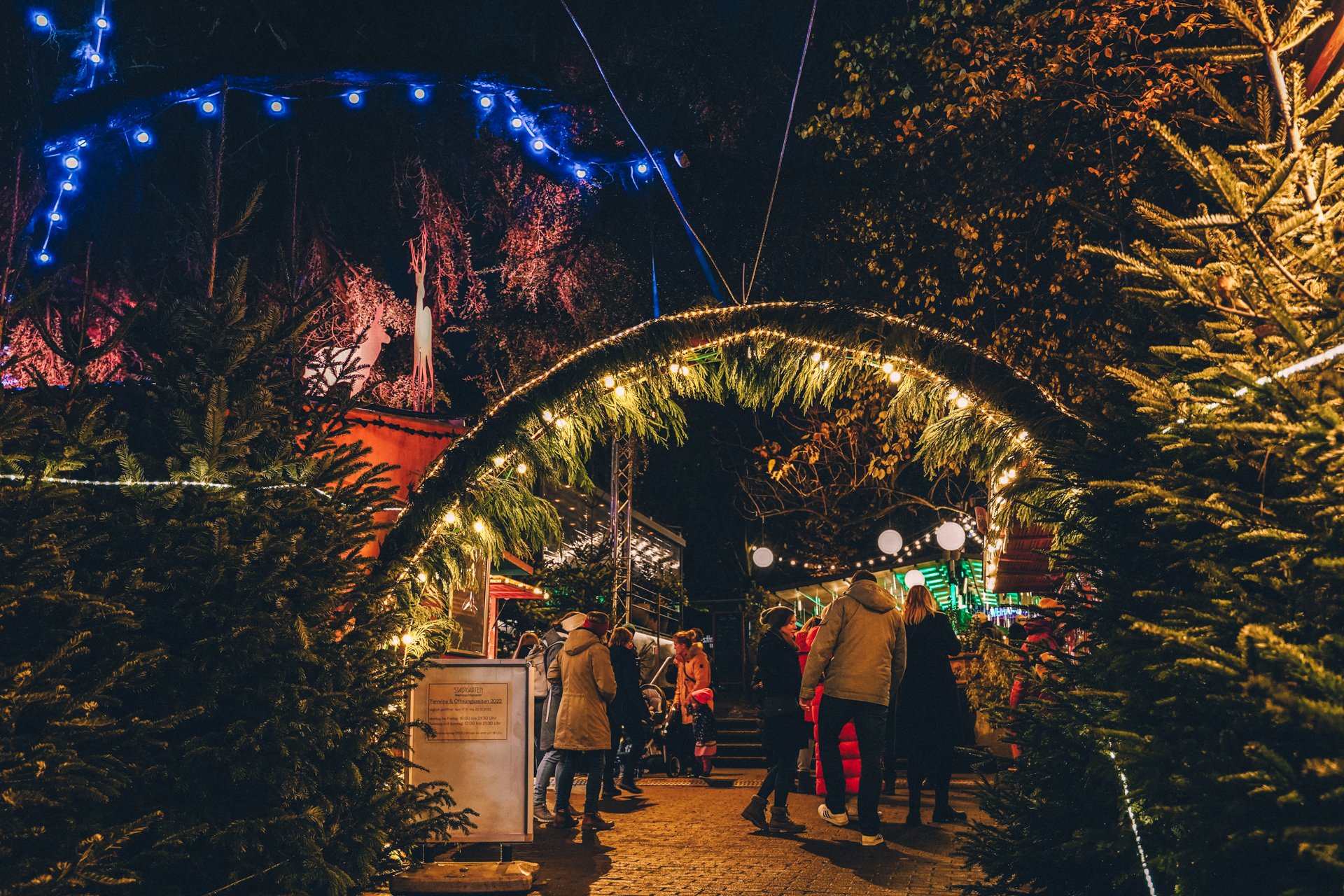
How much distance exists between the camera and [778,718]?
9.01 metres

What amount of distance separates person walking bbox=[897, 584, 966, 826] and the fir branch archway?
2.76 m

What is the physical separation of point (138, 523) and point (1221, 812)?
4.74 meters

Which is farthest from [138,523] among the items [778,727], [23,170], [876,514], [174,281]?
[876,514]

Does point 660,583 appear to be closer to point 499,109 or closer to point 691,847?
point 499,109

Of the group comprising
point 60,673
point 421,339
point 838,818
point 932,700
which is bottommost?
point 838,818

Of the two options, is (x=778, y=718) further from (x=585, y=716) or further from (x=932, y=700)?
(x=585, y=716)

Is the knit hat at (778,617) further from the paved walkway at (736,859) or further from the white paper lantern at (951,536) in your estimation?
the white paper lantern at (951,536)

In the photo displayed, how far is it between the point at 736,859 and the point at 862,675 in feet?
5.37

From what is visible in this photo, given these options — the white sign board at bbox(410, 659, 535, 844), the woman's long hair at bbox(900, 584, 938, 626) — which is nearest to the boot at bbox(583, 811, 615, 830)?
the white sign board at bbox(410, 659, 535, 844)

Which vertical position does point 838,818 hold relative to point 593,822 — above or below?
above

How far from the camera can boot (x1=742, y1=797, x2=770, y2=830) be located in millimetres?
8594

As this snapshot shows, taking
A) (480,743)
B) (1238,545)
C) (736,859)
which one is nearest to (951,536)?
(736,859)

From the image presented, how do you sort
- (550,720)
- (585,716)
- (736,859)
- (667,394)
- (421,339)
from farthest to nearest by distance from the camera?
(421,339) → (550,720) → (585,716) → (736,859) → (667,394)

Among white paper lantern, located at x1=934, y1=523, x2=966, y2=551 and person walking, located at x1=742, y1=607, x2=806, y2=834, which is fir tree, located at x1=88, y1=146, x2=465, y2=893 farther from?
white paper lantern, located at x1=934, y1=523, x2=966, y2=551
